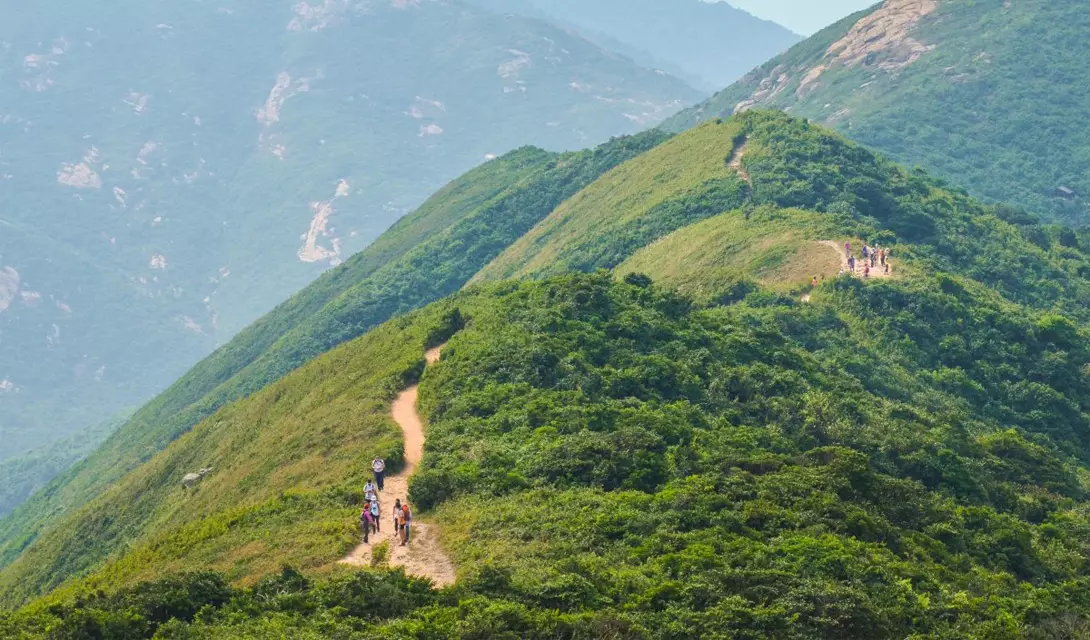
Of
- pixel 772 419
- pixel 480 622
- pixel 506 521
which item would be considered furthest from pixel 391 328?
pixel 480 622

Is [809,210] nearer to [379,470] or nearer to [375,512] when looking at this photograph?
[379,470]

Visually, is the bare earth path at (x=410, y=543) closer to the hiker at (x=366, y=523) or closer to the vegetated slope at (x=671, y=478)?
the hiker at (x=366, y=523)

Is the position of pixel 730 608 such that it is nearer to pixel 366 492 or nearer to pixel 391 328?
pixel 366 492

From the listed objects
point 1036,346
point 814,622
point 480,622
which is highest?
point 480,622

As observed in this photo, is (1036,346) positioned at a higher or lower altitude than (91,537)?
lower

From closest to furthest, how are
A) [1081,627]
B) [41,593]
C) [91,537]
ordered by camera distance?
1. [1081,627]
2. [41,593]
3. [91,537]

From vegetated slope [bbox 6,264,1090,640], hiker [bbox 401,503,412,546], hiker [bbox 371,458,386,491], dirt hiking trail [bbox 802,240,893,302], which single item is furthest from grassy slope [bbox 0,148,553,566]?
hiker [bbox 401,503,412,546]

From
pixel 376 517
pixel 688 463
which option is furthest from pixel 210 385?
pixel 688 463
